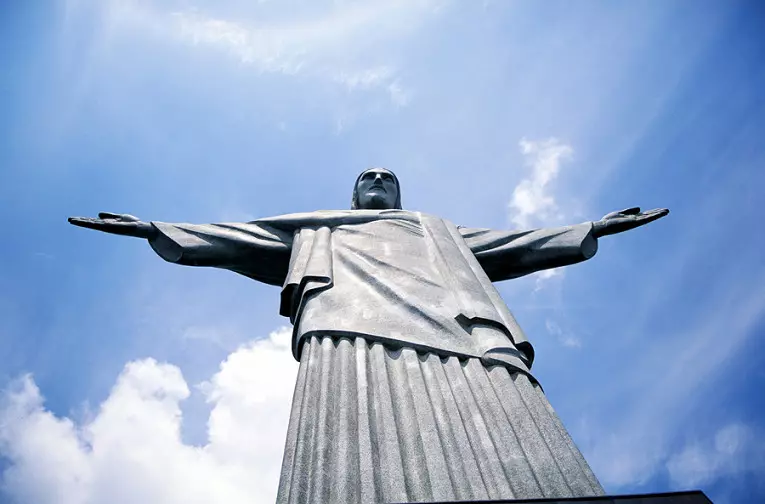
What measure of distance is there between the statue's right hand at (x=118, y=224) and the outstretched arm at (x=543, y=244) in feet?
11.2

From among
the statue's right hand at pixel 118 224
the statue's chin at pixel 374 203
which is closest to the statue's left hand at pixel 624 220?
the statue's chin at pixel 374 203

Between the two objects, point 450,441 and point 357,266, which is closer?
point 450,441

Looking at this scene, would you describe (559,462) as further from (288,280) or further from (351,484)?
(288,280)

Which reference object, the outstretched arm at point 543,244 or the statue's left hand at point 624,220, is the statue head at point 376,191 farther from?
the statue's left hand at point 624,220

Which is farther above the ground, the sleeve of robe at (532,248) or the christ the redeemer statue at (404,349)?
the sleeve of robe at (532,248)

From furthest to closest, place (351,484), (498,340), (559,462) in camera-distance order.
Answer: (498,340) < (559,462) < (351,484)

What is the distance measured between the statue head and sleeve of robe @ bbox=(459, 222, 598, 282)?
3.85ft

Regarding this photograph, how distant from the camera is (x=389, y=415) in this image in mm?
4500

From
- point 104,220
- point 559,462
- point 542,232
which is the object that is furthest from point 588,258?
point 104,220

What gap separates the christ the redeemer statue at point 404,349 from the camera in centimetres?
402

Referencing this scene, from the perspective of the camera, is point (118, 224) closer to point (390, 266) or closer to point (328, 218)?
point (328, 218)

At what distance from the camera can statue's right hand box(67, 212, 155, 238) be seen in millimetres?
A: 7535

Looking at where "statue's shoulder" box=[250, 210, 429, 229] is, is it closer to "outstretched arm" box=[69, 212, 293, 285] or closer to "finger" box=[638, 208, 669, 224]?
"outstretched arm" box=[69, 212, 293, 285]

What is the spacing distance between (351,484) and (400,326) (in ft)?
5.83
